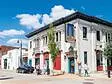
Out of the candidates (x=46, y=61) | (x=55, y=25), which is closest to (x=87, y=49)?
(x=55, y=25)

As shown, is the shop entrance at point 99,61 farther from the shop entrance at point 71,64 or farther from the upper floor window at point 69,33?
the upper floor window at point 69,33

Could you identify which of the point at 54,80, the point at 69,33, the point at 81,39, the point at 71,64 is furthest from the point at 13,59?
the point at 54,80

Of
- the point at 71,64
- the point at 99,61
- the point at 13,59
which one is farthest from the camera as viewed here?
the point at 13,59

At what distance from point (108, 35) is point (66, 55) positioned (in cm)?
795

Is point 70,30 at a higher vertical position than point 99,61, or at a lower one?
higher

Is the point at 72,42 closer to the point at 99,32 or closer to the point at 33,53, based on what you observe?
the point at 99,32

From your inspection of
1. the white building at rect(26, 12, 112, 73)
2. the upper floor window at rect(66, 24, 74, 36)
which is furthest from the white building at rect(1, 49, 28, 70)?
the upper floor window at rect(66, 24, 74, 36)

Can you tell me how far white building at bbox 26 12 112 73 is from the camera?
120 feet

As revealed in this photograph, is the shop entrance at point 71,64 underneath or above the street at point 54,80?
above

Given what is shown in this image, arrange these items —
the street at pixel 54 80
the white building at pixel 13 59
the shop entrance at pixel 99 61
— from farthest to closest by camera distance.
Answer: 1. the white building at pixel 13 59
2. the shop entrance at pixel 99 61
3. the street at pixel 54 80

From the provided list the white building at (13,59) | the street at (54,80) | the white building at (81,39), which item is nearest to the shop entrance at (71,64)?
the white building at (81,39)

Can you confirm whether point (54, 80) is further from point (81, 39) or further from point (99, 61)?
point (99, 61)

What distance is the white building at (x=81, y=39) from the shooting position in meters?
36.4

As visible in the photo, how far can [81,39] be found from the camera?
120 ft
